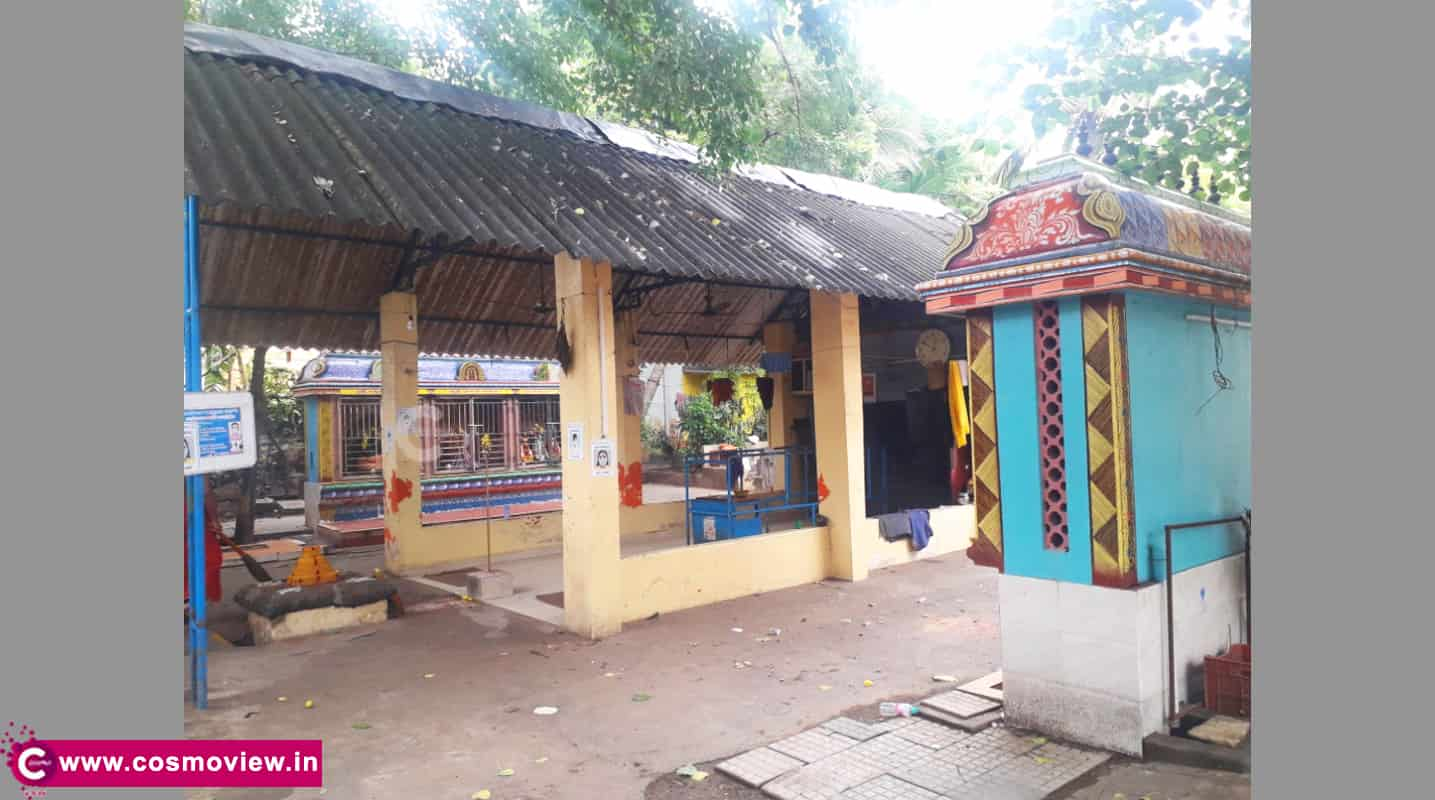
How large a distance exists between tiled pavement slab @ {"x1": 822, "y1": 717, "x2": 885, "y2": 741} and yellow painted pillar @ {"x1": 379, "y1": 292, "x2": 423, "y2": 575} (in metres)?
7.15

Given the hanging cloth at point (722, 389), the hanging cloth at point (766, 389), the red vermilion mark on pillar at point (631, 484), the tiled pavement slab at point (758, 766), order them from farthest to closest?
1. the hanging cloth at point (722, 389)
2. the hanging cloth at point (766, 389)
3. the red vermilion mark on pillar at point (631, 484)
4. the tiled pavement slab at point (758, 766)

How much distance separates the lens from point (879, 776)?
15.8 ft

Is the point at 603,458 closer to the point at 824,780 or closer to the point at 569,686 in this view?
the point at 569,686

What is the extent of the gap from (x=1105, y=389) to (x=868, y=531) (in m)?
6.16

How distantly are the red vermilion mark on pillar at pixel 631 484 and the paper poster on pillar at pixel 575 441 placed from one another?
17.5 ft

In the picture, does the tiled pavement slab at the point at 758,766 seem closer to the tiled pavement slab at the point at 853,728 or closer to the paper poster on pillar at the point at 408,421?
the tiled pavement slab at the point at 853,728

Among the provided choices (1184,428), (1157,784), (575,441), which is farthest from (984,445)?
(575,441)

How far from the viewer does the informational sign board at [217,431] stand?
5500 mm

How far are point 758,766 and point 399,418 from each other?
753 cm

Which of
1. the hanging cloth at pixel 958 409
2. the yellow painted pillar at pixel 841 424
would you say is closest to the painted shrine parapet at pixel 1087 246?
the yellow painted pillar at pixel 841 424

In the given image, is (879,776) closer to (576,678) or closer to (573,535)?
(576,678)

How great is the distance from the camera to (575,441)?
8031 millimetres

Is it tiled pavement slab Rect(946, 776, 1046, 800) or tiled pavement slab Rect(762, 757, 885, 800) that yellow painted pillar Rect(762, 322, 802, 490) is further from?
tiled pavement slab Rect(946, 776, 1046, 800)
